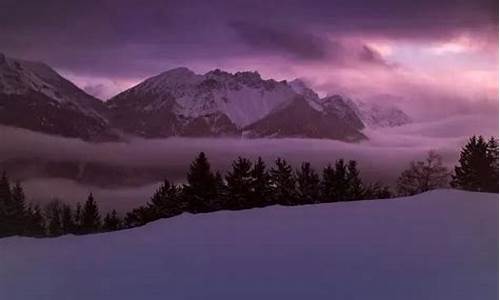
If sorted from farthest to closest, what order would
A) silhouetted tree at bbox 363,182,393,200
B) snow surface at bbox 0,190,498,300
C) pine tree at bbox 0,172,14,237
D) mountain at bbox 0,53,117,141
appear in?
silhouetted tree at bbox 363,182,393,200 < pine tree at bbox 0,172,14,237 < mountain at bbox 0,53,117,141 < snow surface at bbox 0,190,498,300

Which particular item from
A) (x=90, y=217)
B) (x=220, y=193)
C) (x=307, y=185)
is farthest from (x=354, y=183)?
(x=90, y=217)

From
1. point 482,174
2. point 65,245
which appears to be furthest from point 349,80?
point 65,245

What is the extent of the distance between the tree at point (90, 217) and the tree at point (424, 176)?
7.21 feet

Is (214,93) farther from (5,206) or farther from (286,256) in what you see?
(5,206)

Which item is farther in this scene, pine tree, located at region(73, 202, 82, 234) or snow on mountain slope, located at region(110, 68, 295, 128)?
pine tree, located at region(73, 202, 82, 234)

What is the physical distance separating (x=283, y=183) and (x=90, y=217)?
1.42 meters

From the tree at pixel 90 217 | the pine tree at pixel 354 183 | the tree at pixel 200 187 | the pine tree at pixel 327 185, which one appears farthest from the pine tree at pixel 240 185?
the tree at pixel 90 217

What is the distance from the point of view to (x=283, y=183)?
4.87 metres

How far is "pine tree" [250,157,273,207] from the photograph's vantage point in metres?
4.84

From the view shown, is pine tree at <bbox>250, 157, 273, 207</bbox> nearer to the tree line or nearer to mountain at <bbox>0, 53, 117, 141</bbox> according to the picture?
the tree line

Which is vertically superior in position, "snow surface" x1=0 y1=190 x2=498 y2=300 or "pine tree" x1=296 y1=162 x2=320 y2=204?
"pine tree" x1=296 y1=162 x2=320 y2=204

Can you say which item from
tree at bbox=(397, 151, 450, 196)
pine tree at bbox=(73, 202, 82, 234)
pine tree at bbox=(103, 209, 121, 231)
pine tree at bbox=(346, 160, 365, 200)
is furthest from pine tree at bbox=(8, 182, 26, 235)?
tree at bbox=(397, 151, 450, 196)

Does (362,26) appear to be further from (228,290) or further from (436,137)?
(228,290)

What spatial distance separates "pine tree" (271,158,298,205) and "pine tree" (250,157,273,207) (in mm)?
45
